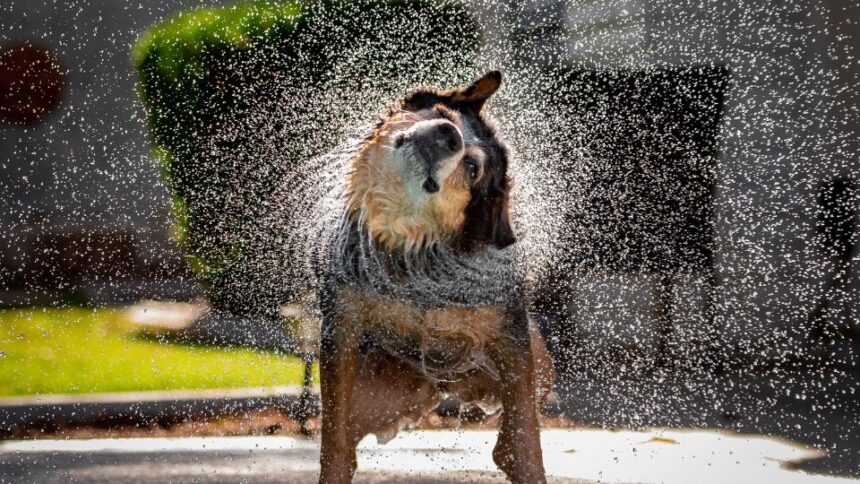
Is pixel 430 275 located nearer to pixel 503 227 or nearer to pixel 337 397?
pixel 503 227

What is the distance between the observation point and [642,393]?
17.5ft

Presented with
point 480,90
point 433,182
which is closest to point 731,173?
point 480,90

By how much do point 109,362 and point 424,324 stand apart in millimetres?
3870

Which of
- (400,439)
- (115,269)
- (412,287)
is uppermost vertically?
(412,287)

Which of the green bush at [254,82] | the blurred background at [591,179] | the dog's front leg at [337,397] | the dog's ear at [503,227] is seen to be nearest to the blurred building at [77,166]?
the blurred background at [591,179]

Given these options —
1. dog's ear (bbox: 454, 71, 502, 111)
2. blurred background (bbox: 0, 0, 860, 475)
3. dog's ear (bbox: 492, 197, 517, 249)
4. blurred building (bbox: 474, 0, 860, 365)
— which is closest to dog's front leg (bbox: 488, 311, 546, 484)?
dog's ear (bbox: 492, 197, 517, 249)

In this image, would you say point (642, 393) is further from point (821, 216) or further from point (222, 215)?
point (222, 215)

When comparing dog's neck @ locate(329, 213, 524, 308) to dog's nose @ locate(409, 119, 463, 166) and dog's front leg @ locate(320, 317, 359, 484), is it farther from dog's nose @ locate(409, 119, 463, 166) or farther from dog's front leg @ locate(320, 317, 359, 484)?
dog's nose @ locate(409, 119, 463, 166)

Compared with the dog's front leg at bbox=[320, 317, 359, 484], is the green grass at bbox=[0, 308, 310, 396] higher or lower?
lower

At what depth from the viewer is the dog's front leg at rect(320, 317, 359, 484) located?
273 centimetres

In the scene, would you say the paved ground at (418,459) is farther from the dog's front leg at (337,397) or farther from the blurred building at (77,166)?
the blurred building at (77,166)

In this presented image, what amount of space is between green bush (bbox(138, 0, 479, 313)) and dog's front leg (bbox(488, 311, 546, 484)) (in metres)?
3.39

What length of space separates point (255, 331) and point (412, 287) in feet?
12.7

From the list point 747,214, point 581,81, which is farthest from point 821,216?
point 581,81
